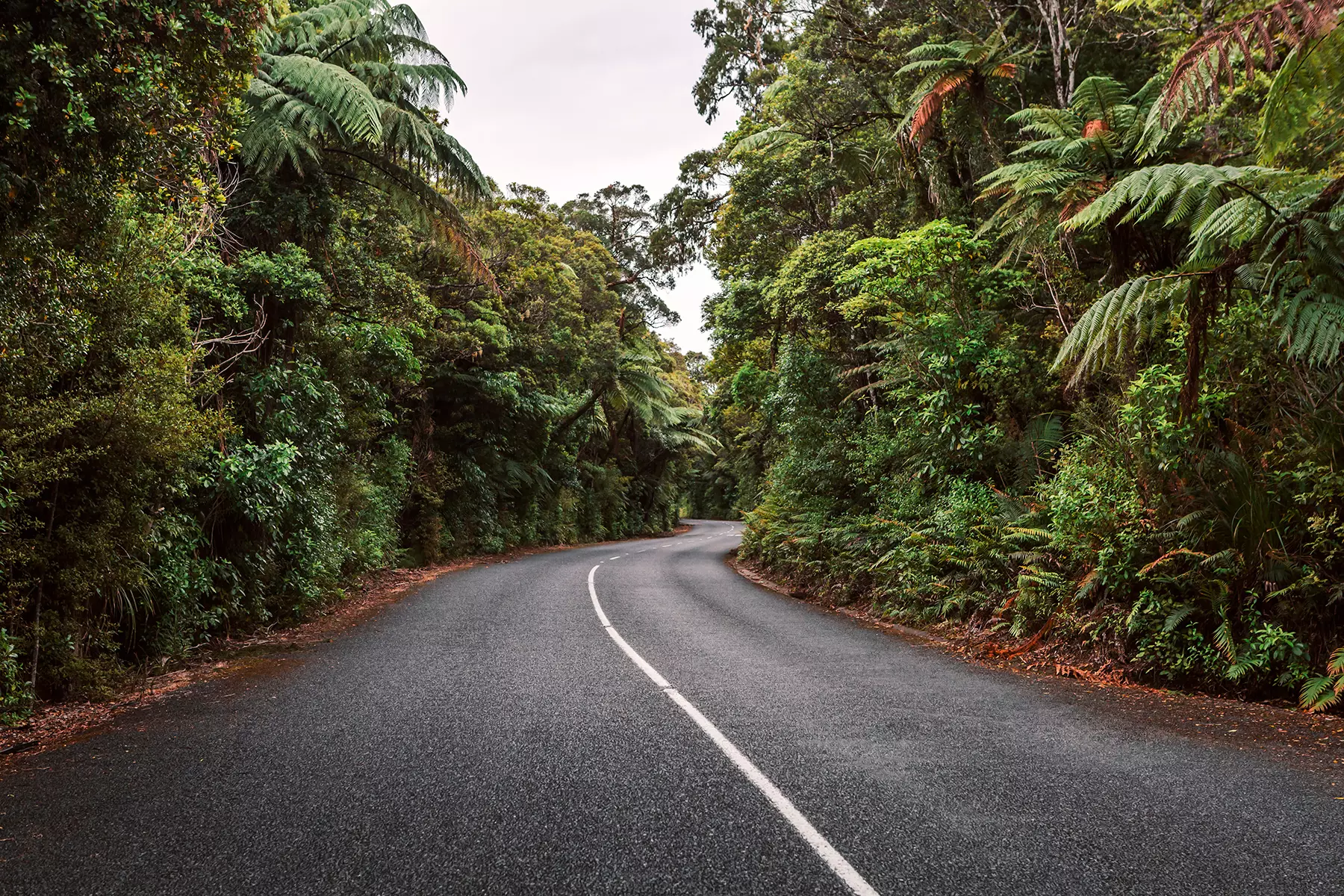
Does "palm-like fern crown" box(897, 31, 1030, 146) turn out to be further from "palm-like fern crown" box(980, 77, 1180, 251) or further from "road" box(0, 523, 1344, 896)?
"road" box(0, 523, 1344, 896)

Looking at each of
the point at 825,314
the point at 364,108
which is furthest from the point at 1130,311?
the point at 825,314

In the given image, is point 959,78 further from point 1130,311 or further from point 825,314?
point 825,314

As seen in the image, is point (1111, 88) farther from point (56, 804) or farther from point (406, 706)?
point (56, 804)

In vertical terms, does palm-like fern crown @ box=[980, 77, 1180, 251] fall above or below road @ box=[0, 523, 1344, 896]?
above

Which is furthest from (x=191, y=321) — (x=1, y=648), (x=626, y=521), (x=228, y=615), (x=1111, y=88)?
(x=626, y=521)

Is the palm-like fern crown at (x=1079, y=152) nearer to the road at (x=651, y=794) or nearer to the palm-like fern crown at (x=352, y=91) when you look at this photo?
the road at (x=651, y=794)

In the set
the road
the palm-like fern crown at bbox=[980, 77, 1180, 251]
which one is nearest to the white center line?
the road

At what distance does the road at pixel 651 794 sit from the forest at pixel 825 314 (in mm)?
1742

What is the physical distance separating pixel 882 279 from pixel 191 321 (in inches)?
375

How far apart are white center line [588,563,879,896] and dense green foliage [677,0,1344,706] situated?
13.3 feet

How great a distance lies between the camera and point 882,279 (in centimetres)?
1093

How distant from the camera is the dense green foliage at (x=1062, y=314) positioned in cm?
553

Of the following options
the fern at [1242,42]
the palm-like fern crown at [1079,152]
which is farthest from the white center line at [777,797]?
the palm-like fern crown at [1079,152]

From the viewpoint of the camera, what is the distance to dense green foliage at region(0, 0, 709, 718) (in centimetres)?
443
